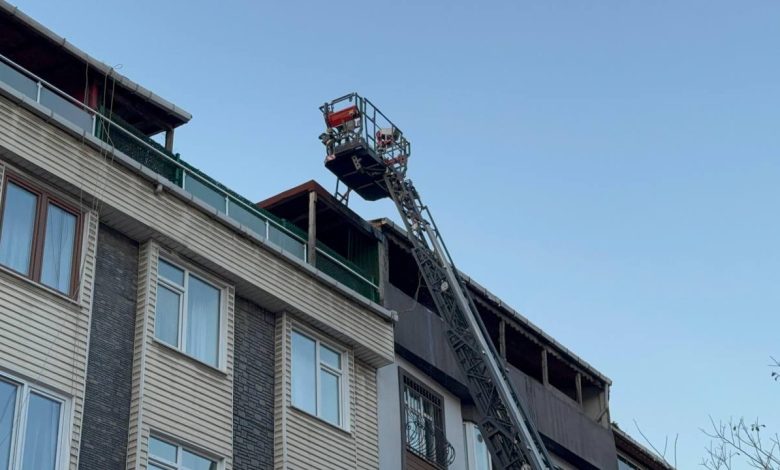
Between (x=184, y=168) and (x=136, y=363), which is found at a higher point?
(x=184, y=168)

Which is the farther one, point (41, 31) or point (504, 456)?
point (504, 456)

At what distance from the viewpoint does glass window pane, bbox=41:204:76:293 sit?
20.6 meters

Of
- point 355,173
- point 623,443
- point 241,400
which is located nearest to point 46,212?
point 241,400

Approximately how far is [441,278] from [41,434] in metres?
12.3

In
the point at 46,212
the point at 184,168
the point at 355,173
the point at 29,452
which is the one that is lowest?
the point at 29,452

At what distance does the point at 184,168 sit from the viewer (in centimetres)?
2405

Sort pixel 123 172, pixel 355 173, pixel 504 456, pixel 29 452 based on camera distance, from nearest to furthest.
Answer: pixel 29 452 < pixel 123 172 < pixel 504 456 < pixel 355 173

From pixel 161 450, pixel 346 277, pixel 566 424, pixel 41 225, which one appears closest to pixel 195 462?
pixel 161 450

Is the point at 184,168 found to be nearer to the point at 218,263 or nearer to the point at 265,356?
the point at 218,263

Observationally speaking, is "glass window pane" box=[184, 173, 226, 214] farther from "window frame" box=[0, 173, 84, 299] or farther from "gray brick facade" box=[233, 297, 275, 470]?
"window frame" box=[0, 173, 84, 299]

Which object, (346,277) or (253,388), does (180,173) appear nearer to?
(253,388)

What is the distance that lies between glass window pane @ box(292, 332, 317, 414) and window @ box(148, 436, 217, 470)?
318 centimetres

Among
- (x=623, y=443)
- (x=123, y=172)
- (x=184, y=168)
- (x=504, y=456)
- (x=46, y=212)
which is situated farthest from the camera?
(x=623, y=443)

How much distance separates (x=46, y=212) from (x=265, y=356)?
5771 mm
